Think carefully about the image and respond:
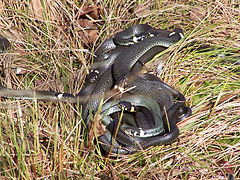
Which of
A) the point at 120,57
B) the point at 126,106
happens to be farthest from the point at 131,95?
the point at 120,57

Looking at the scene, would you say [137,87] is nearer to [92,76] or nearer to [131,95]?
[131,95]

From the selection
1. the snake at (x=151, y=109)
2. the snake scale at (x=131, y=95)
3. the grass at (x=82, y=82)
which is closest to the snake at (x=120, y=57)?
the snake scale at (x=131, y=95)

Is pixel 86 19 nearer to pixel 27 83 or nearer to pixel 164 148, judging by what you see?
pixel 27 83

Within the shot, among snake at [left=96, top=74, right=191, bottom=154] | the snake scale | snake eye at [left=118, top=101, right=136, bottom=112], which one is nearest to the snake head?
the snake scale

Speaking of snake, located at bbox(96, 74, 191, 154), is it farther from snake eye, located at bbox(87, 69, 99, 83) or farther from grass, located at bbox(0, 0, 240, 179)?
snake eye, located at bbox(87, 69, 99, 83)

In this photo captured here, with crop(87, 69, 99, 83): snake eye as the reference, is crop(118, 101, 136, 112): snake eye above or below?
below

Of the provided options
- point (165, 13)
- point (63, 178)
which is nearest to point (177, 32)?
point (165, 13)
